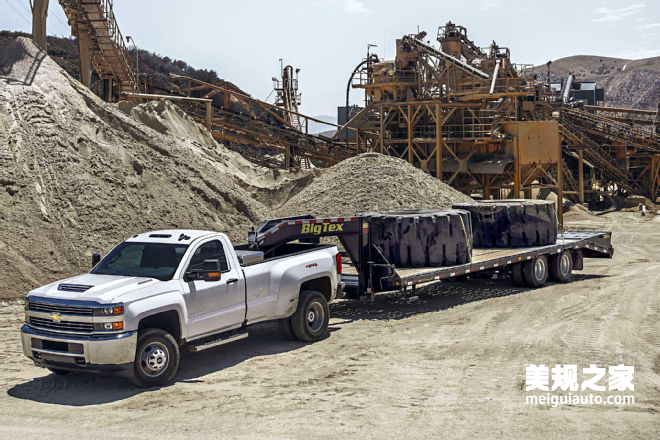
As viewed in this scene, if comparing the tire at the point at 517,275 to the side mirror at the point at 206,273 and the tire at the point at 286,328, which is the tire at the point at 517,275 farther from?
the side mirror at the point at 206,273

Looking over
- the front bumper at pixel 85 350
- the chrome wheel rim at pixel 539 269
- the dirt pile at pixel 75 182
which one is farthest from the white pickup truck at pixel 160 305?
the chrome wheel rim at pixel 539 269

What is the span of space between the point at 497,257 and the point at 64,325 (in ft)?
32.7

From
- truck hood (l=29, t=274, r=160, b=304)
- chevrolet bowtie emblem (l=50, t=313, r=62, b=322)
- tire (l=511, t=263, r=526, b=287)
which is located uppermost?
truck hood (l=29, t=274, r=160, b=304)

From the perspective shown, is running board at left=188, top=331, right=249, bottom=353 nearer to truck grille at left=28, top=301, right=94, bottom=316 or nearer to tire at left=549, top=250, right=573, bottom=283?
truck grille at left=28, top=301, right=94, bottom=316

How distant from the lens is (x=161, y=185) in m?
Answer: 21.3

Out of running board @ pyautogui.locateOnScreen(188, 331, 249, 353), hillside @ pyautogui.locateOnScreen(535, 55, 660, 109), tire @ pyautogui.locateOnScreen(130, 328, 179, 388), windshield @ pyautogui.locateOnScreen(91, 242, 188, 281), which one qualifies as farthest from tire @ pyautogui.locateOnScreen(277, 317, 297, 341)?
hillside @ pyautogui.locateOnScreen(535, 55, 660, 109)

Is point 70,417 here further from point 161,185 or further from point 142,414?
point 161,185

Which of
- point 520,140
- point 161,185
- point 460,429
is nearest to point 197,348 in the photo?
point 460,429

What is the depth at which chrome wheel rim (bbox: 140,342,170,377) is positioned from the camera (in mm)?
10031

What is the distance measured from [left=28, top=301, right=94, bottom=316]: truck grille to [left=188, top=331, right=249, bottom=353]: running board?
1.58 metres

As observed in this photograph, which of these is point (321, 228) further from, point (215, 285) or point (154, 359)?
point (154, 359)

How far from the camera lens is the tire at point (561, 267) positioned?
1917 centimetres

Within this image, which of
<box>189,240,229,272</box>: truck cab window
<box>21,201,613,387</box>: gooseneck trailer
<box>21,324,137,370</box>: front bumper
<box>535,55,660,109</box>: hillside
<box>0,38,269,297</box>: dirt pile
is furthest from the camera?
<box>535,55,660,109</box>: hillside

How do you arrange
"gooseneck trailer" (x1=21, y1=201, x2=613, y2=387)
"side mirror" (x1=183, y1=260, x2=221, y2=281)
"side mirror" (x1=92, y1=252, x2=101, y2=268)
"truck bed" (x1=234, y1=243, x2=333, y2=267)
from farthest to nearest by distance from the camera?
"truck bed" (x1=234, y1=243, x2=333, y2=267) → "side mirror" (x1=92, y1=252, x2=101, y2=268) → "side mirror" (x1=183, y1=260, x2=221, y2=281) → "gooseneck trailer" (x1=21, y1=201, x2=613, y2=387)
